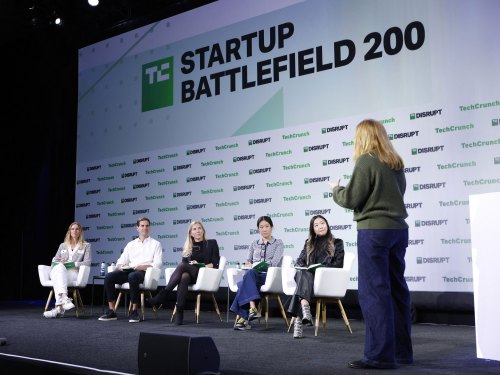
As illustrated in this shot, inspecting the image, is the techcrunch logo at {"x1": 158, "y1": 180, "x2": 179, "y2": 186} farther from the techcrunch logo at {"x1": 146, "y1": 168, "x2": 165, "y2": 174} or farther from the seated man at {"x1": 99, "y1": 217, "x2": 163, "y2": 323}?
the seated man at {"x1": 99, "y1": 217, "x2": 163, "y2": 323}

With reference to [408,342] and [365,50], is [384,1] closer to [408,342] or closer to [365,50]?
[365,50]

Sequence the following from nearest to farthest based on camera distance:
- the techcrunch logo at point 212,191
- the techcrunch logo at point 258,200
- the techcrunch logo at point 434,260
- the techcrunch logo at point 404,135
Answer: the techcrunch logo at point 434,260 → the techcrunch logo at point 404,135 → the techcrunch logo at point 258,200 → the techcrunch logo at point 212,191

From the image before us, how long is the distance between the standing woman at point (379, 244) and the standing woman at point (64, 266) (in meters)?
4.63

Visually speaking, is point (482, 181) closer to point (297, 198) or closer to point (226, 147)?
point (297, 198)

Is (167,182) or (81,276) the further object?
(167,182)

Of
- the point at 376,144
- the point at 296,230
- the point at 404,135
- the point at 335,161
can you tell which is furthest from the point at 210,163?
the point at 376,144

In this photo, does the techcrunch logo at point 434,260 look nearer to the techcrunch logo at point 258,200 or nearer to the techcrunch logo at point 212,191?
the techcrunch logo at point 258,200

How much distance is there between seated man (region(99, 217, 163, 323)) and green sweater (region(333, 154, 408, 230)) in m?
3.96

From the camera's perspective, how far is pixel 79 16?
10.1 m

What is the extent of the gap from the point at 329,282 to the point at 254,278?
779mm

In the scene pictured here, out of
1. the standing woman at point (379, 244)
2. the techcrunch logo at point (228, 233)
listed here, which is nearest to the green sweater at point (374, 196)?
the standing woman at point (379, 244)

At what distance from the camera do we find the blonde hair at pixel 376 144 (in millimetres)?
3359

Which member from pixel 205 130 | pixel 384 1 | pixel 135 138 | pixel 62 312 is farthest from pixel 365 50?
pixel 62 312

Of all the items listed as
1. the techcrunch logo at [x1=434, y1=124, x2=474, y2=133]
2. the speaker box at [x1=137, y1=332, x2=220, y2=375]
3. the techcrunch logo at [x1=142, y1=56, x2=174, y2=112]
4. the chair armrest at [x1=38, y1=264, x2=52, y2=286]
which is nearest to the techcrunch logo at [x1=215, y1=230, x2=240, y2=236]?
the techcrunch logo at [x1=142, y1=56, x2=174, y2=112]
